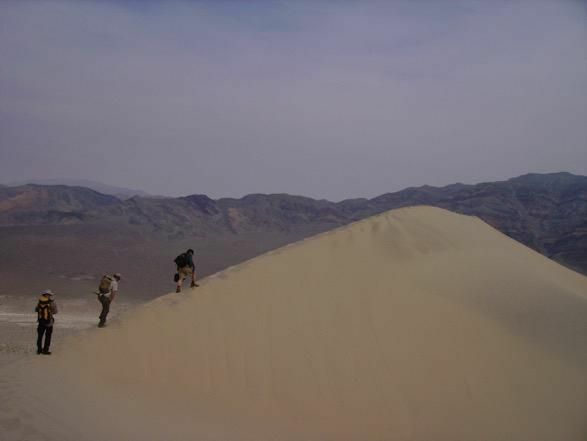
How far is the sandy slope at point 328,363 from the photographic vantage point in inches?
261

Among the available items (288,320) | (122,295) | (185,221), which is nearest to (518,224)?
(185,221)

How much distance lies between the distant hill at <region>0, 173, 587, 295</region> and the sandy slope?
62.6ft

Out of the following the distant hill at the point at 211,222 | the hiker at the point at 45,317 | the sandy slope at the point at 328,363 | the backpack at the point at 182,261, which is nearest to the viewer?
the sandy slope at the point at 328,363

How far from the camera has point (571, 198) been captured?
50.8 m

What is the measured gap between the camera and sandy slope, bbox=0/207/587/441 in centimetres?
663

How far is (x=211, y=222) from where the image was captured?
55906 millimetres

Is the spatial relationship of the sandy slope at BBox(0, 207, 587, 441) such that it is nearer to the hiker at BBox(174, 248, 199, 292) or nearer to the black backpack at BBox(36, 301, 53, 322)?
the hiker at BBox(174, 248, 199, 292)

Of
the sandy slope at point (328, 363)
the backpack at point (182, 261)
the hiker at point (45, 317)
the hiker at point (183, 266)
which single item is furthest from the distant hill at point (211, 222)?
the sandy slope at point (328, 363)

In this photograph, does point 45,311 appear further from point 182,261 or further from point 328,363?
point 328,363

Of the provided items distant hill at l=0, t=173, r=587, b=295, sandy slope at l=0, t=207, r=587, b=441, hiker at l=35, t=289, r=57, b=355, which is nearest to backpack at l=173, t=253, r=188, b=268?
sandy slope at l=0, t=207, r=587, b=441

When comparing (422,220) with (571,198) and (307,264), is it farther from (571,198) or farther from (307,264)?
(571,198)

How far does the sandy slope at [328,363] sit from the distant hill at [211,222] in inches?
751

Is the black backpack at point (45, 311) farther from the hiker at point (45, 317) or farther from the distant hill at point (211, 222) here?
the distant hill at point (211, 222)

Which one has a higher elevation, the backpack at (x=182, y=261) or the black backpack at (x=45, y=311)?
the backpack at (x=182, y=261)
